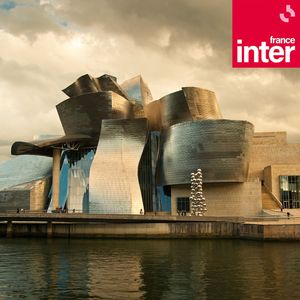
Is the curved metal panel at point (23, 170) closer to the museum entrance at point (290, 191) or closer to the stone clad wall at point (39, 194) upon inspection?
the stone clad wall at point (39, 194)

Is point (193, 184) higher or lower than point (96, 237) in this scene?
higher

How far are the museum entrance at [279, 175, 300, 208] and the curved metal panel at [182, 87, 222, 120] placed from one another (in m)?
12.2

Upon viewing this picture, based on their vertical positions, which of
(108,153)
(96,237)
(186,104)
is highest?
(186,104)

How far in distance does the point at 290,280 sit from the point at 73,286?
917 cm

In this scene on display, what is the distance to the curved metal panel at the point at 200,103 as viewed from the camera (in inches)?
2196

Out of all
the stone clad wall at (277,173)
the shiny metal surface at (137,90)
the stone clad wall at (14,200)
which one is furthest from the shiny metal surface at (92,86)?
the stone clad wall at (277,173)

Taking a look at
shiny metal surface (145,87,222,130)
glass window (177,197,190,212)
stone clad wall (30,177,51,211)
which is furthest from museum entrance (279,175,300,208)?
stone clad wall (30,177,51,211)

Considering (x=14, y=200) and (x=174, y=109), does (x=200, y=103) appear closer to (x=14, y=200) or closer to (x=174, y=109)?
(x=174, y=109)

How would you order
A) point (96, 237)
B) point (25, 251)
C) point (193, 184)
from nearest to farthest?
1. point (25, 251)
2. point (96, 237)
3. point (193, 184)

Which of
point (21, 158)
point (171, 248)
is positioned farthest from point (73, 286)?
point (21, 158)

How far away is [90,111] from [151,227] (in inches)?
834

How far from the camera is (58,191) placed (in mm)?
57969

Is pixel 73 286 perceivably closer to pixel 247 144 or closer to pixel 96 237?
pixel 96 237

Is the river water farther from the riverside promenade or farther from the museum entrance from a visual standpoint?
the museum entrance
